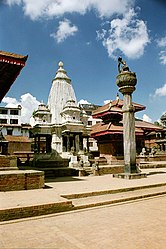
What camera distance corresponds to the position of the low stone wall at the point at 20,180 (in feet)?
24.0

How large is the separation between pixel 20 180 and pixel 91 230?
4.06m

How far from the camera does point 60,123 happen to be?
Answer: 87.8 ft

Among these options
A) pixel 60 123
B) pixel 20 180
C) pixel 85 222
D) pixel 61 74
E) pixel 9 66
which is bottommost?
pixel 85 222

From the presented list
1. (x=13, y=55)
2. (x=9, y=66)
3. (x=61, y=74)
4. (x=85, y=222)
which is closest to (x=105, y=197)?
(x=85, y=222)

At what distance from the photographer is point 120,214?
211 inches

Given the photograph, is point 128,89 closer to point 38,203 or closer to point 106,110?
point 38,203

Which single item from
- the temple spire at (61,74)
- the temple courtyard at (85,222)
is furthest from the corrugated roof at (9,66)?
the temple spire at (61,74)

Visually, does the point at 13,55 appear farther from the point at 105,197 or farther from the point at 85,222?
the point at 85,222

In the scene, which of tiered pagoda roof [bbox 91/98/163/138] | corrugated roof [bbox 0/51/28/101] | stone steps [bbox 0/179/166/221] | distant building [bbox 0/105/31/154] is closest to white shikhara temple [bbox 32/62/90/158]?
tiered pagoda roof [bbox 91/98/163/138]

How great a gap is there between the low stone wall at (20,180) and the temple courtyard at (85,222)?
1.52 metres

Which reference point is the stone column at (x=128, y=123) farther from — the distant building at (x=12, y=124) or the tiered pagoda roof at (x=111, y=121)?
the distant building at (x=12, y=124)

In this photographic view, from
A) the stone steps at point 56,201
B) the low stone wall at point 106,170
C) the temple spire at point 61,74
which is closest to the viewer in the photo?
the stone steps at point 56,201

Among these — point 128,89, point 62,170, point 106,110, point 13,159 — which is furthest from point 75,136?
point 13,159

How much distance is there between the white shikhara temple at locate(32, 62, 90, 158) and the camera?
25.1 m
